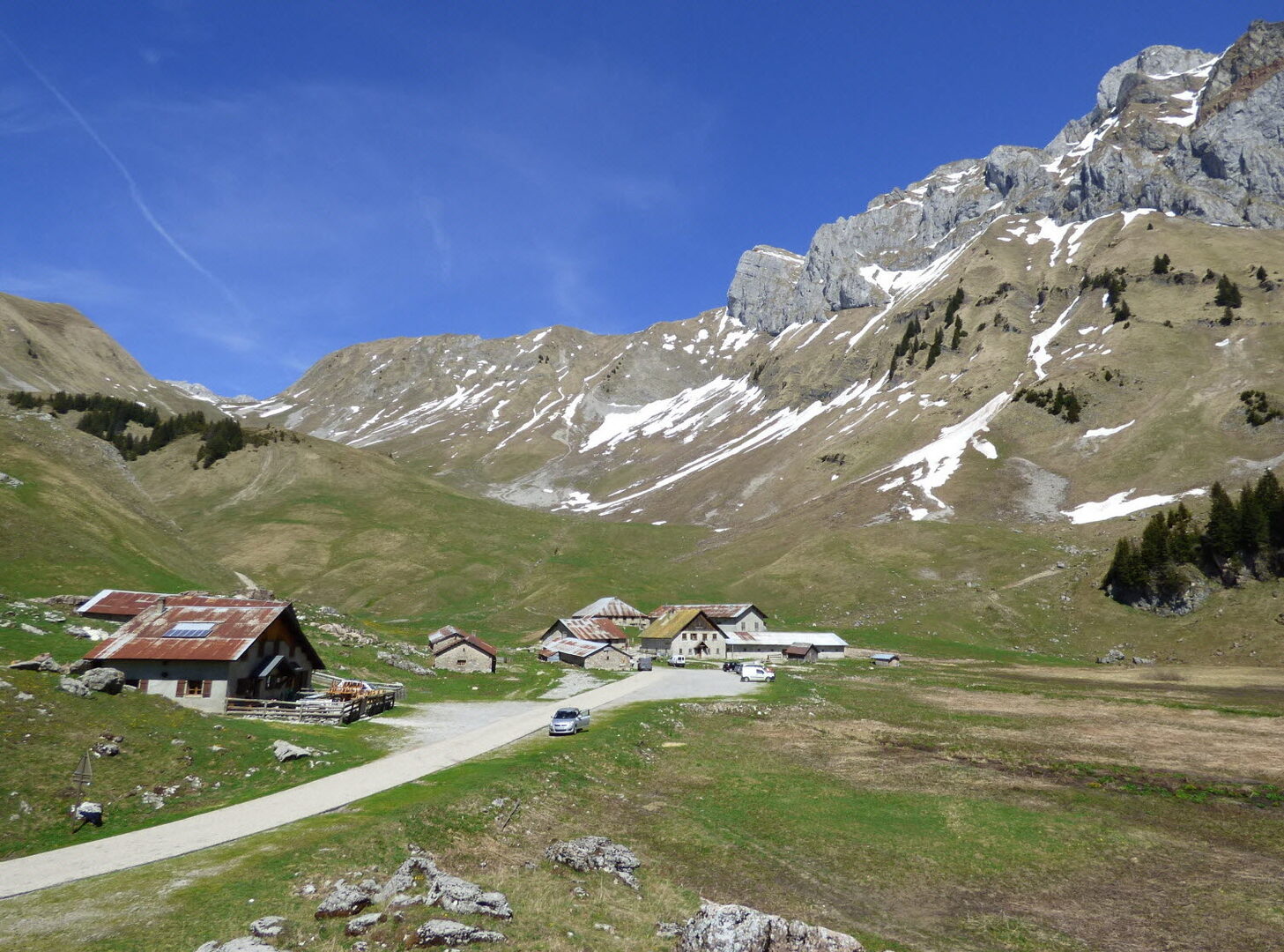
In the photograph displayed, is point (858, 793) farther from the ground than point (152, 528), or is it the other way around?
point (152, 528)

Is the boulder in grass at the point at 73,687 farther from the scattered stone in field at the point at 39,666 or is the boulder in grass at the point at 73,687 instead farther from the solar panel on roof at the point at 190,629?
the solar panel on roof at the point at 190,629

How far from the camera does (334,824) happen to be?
25344 millimetres

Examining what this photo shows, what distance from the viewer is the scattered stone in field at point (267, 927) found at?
55.2ft

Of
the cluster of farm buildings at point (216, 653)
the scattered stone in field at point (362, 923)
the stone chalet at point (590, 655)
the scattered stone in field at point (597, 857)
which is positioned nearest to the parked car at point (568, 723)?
the cluster of farm buildings at point (216, 653)

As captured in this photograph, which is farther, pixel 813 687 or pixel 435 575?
pixel 435 575

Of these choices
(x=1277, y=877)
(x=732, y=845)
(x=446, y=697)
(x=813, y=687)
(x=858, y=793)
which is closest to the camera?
(x=1277, y=877)

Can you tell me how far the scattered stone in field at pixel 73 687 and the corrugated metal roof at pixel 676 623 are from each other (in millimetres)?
84738

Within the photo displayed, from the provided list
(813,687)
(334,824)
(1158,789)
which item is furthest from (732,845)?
(813,687)

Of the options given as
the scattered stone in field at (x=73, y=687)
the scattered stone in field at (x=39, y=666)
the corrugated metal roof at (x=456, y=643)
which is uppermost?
the scattered stone in field at (x=39, y=666)

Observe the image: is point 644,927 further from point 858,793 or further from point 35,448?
point 35,448

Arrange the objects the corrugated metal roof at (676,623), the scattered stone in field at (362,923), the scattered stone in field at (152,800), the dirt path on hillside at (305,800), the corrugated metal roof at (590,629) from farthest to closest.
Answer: the corrugated metal roof at (676,623) → the corrugated metal roof at (590,629) → the scattered stone in field at (152,800) → the dirt path on hillside at (305,800) → the scattered stone in field at (362,923)

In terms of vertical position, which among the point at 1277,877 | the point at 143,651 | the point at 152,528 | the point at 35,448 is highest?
the point at 35,448

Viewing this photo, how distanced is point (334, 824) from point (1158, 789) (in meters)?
38.0

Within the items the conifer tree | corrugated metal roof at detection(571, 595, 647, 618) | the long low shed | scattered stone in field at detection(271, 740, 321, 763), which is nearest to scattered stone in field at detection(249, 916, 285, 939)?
scattered stone in field at detection(271, 740, 321, 763)
